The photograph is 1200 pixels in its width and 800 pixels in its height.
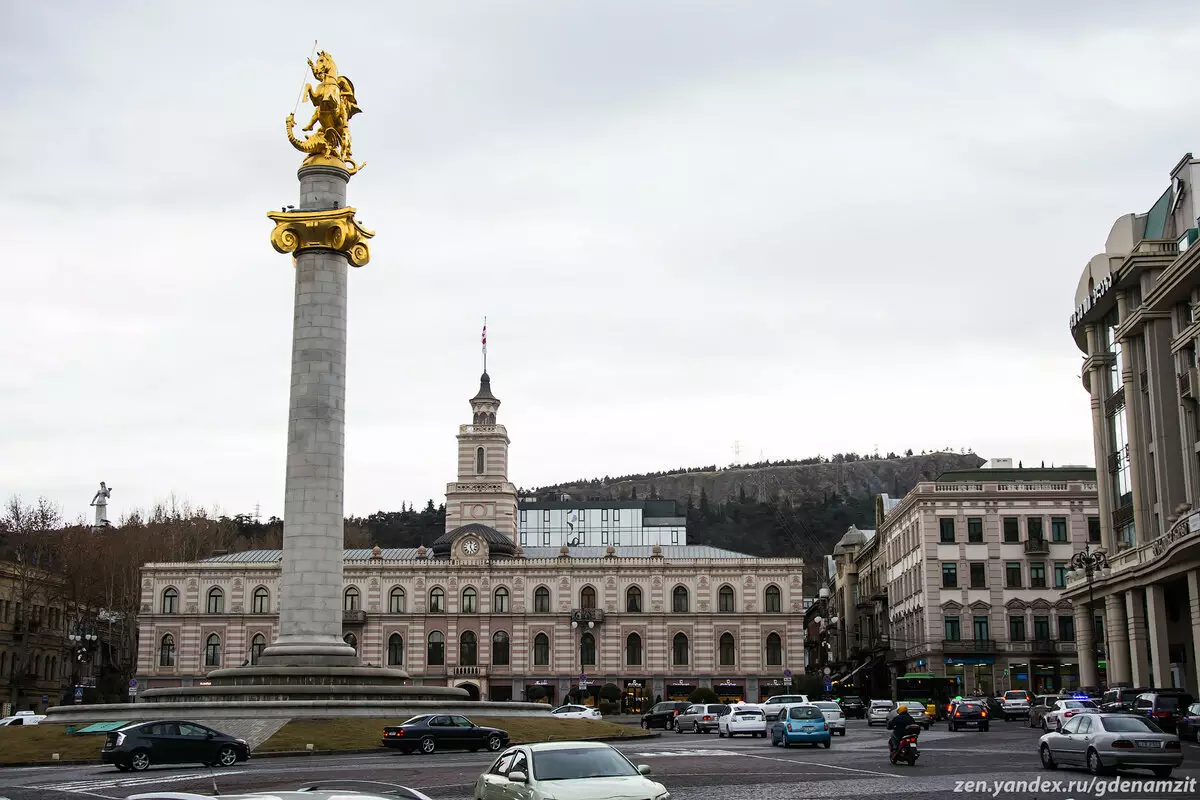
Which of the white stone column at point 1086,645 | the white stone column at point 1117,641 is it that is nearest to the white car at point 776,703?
the white stone column at point 1117,641

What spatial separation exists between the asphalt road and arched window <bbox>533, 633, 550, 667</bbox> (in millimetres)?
69502

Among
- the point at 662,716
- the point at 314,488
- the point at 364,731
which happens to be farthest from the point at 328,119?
the point at 662,716

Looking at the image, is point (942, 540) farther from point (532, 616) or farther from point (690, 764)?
point (690, 764)

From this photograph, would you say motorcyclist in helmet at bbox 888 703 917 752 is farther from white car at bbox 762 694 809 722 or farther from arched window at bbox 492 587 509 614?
arched window at bbox 492 587 509 614

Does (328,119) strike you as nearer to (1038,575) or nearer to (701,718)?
(701,718)

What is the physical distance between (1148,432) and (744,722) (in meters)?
26.3

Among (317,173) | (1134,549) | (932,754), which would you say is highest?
(317,173)

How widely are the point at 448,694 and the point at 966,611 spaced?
51.8m

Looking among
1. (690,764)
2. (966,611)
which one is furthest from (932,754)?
(966,611)

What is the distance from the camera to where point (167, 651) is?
117875 millimetres

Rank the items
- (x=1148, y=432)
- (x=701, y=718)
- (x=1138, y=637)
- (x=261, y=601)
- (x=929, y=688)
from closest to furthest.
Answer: (x=1138, y=637)
(x=1148, y=432)
(x=701, y=718)
(x=929, y=688)
(x=261, y=601)

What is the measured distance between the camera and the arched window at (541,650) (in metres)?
117

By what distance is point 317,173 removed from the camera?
57.6 metres

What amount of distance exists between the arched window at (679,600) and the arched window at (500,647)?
1458 cm
